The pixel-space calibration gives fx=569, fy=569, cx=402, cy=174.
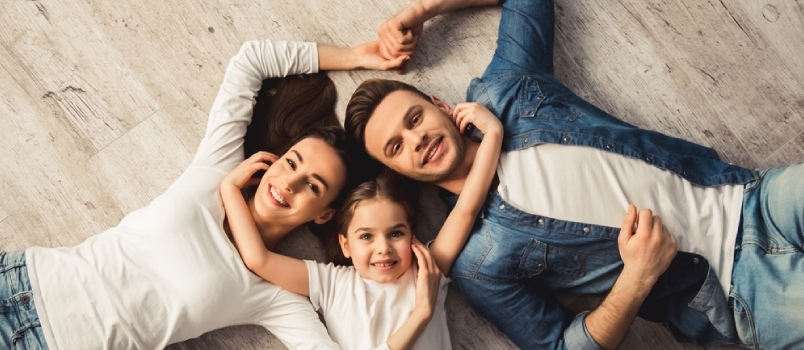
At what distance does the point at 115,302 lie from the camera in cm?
183

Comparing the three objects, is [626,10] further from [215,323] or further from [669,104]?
[215,323]

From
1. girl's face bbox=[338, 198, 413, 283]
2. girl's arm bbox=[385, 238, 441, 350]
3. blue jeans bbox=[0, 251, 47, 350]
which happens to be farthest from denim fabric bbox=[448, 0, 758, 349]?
blue jeans bbox=[0, 251, 47, 350]

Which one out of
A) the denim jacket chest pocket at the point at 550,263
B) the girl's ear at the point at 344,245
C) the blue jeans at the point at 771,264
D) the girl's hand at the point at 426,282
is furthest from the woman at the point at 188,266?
the blue jeans at the point at 771,264

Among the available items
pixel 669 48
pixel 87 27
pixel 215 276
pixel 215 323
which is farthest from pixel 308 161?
pixel 669 48

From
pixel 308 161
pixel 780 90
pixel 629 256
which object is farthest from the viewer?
pixel 780 90

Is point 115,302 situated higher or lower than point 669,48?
higher

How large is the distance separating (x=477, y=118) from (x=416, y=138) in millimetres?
240

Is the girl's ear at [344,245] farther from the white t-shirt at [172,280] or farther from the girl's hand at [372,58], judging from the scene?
the girl's hand at [372,58]

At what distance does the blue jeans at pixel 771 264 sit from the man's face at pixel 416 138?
970mm

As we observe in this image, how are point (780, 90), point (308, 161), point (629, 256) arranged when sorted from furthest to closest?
point (780, 90) → point (308, 161) → point (629, 256)

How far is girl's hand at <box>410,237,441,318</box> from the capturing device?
1.90 m

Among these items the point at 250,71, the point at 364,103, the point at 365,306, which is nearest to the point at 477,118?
the point at 364,103

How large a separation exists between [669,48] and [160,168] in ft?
6.65

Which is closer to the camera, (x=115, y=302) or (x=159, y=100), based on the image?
(x=115, y=302)
